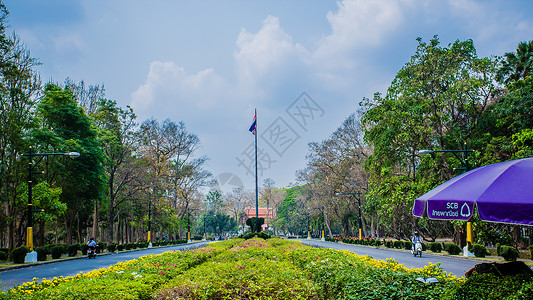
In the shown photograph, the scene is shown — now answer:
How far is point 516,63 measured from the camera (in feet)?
81.9

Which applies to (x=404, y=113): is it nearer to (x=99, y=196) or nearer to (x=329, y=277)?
(x=329, y=277)

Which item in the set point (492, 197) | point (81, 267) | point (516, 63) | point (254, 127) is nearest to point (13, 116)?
point (81, 267)

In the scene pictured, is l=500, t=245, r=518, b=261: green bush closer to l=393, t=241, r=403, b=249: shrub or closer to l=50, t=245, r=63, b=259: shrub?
l=393, t=241, r=403, b=249: shrub

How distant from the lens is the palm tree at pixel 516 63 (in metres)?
24.6

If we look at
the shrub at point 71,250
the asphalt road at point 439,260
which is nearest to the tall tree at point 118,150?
the shrub at point 71,250

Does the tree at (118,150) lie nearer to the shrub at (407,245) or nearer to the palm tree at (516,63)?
the shrub at (407,245)

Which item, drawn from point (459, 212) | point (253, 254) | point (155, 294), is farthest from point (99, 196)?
point (459, 212)

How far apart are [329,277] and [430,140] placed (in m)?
23.6

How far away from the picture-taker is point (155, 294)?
17.3 feet

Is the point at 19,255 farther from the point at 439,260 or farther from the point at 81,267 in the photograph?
the point at 439,260

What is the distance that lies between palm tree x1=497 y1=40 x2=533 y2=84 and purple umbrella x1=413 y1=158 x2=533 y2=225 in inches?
928

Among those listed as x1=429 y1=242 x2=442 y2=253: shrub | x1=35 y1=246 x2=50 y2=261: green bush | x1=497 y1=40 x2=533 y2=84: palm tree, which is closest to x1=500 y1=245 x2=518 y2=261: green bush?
x1=429 y1=242 x2=442 y2=253: shrub

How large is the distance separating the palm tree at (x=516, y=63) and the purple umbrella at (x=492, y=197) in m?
23.6

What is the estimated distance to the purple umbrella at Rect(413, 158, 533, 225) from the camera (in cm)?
427
